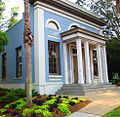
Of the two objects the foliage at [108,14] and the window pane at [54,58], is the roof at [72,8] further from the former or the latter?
the foliage at [108,14]

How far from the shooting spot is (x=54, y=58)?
59.4 feet

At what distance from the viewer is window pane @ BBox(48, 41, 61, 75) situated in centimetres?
1775

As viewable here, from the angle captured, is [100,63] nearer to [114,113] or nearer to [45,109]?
[45,109]

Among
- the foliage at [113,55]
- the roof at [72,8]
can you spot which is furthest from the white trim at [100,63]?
the foliage at [113,55]

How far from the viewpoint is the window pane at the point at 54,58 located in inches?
699

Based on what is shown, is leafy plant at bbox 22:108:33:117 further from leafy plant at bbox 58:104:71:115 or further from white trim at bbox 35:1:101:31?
white trim at bbox 35:1:101:31

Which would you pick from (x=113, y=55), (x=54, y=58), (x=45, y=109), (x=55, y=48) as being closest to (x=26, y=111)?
(x=45, y=109)

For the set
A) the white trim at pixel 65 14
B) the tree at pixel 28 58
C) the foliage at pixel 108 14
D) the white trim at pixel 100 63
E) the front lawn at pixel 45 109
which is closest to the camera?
the front lawn at pixel 45 109

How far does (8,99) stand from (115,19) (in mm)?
23948

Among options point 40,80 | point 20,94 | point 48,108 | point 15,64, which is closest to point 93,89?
point 40,80

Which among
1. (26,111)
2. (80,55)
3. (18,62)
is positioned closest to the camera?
(26,111)

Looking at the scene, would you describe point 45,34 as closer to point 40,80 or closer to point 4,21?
point 40,80

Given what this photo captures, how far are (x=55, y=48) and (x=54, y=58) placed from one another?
918 millimetres

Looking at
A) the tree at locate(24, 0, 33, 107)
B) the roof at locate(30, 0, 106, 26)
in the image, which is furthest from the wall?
the tree at locate(24, 0, 33, 107)
